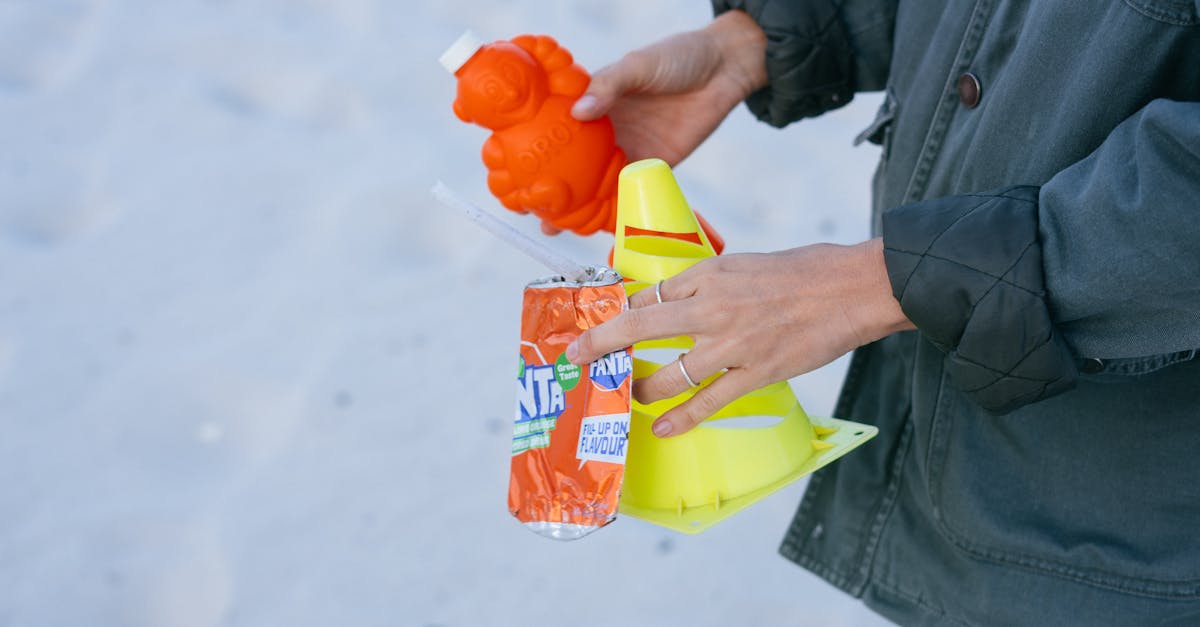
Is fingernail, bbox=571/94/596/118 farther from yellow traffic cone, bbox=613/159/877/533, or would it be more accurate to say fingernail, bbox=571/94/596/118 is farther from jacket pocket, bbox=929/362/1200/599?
jacket pocket, bbox=929/362/1200/599

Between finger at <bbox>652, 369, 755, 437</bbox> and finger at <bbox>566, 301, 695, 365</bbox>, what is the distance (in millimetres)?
54

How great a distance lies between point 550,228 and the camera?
43.3 inches

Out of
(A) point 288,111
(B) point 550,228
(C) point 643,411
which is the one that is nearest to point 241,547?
(B) point 550,228

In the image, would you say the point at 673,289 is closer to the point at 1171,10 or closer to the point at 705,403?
the point at 705,403

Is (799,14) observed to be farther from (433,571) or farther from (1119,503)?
(433,571)

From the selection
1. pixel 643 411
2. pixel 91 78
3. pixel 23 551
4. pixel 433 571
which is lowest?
pixel 433 571

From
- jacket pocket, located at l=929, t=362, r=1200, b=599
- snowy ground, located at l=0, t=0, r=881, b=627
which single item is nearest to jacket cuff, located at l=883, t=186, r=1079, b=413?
jacket pocket, located at l=929, t=362, r=1200, b=599

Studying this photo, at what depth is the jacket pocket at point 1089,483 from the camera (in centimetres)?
79

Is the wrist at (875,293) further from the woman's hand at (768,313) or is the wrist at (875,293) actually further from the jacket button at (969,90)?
the jacket button at (969,90)

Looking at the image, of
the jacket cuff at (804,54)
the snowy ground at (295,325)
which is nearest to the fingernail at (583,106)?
the jacket cuff at (804,54)

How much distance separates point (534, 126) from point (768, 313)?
0.35 meters

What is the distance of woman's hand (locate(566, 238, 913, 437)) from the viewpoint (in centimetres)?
74

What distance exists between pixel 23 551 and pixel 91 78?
0.96 m

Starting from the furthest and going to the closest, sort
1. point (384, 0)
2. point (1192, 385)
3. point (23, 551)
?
point (384, 0) < point (23, 551) < point (1192, 385)
